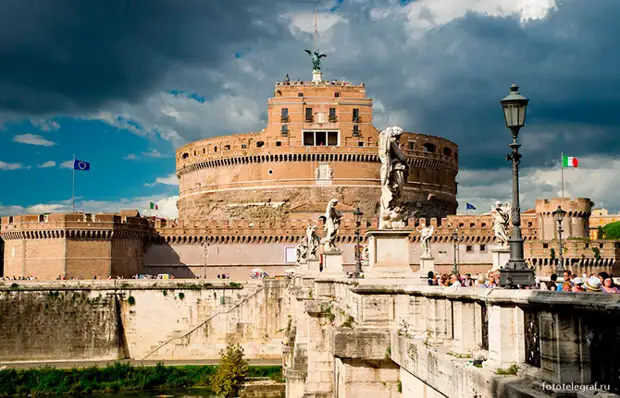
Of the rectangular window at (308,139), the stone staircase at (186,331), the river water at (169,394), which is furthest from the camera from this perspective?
the rectangular window at (308,139)

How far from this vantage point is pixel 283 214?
70.3m

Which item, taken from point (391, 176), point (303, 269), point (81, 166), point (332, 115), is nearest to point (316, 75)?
point (332, 115)

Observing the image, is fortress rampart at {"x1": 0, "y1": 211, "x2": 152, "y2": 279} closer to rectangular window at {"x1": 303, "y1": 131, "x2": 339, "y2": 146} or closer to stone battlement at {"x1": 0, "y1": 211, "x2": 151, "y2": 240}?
stone battlement at {"x1": 0, "y1": 211, "x2": 151, "y2": 240}

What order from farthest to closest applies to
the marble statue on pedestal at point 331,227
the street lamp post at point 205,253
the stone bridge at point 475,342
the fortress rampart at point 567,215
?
the street lamp post at point 205,253
the fortress rampart at point 567,215
the marble statue on pedestal at point 331,227
the stone bridge at point 475,342

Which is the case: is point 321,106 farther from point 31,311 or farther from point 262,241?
point 31,311

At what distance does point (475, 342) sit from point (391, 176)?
4.28 meters

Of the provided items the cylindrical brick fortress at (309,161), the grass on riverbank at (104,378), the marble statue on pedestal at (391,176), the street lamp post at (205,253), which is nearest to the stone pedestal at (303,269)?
the grass on riverbank at (104,378)

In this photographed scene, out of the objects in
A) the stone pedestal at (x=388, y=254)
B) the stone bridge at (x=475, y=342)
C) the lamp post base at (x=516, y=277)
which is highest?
the stone pedestal at (x=388, y=254)

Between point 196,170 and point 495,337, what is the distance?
7284 centimetres

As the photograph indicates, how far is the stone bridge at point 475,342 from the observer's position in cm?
488

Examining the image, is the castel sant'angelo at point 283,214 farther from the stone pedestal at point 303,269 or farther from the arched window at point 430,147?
the stone pedestal at point 303,269

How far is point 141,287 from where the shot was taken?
1831 inches

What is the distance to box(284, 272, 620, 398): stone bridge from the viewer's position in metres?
4.88

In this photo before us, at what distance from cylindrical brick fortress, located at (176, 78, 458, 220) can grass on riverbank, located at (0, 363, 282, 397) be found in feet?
97.6
